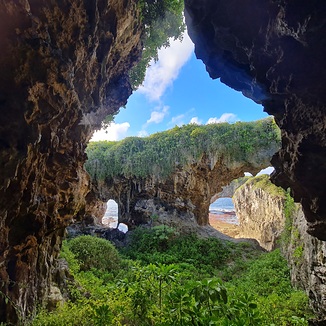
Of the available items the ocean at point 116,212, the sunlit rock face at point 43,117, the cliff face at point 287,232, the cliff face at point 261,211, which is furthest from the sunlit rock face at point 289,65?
the ocean at point 116,212

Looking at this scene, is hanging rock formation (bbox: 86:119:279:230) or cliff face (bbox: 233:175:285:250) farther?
cliff face (bbox: 233:175:285:250)

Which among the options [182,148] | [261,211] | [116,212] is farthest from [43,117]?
[116,212]

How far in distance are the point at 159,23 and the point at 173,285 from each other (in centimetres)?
752

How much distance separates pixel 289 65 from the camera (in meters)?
3.46

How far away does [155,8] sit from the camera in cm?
729

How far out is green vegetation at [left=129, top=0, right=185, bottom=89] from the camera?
720cm

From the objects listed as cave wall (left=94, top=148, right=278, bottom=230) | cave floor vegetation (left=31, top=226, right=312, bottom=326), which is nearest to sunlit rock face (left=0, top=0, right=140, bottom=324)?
cave floor vegetation (left=31, top=226, right=312, bottom=326)

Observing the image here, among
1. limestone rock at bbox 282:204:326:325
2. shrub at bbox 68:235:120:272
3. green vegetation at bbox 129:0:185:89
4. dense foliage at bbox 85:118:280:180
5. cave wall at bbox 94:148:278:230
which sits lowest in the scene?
shrub at bbox 68:235:120:272

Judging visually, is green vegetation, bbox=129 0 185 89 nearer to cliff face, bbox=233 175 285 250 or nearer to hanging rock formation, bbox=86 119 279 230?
hanging rock formation, bbox=86 119 279 230

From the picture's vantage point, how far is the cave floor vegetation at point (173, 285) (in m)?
2.67

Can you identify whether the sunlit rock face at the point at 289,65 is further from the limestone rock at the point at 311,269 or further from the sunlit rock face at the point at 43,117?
the limestone rock at the point at 311,269

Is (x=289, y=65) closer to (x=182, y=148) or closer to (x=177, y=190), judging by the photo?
(x=182, y=148)

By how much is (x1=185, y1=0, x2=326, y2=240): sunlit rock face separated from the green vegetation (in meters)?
2.39

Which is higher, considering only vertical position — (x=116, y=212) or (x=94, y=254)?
(x=94, y=254)
